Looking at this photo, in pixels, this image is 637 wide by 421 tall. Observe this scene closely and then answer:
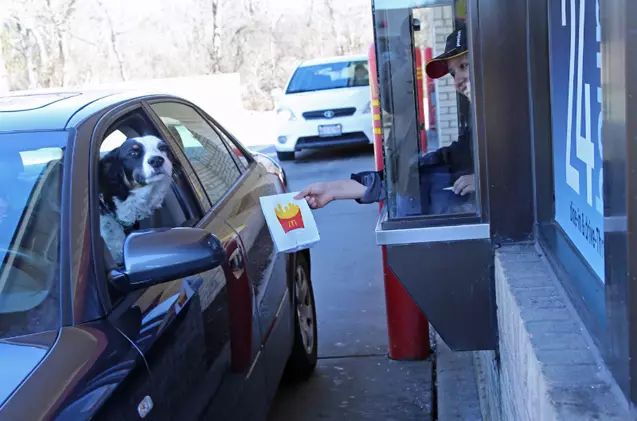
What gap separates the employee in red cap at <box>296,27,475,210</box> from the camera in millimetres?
3205

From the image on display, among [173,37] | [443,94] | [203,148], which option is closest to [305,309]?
[203,148]

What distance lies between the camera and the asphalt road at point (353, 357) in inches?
163

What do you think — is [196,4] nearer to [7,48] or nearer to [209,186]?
[7,48]

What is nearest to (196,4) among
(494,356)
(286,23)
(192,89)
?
(286,23)

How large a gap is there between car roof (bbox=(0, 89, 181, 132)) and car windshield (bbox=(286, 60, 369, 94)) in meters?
10.2

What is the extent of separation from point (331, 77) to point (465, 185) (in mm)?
10780

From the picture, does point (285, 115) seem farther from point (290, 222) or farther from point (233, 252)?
point (233, 252)

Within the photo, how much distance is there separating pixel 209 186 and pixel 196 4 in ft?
92.3

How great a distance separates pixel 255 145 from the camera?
625 inches

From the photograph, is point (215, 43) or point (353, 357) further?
point (215, 43)

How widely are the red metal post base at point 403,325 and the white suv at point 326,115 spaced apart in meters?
8.59

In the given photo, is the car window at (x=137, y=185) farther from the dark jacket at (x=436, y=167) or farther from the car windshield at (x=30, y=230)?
the dark jacket at (x=436, y=167)

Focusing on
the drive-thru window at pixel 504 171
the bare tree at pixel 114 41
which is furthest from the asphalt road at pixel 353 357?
the bare tree at pixel 114 41

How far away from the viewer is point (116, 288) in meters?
2.31
